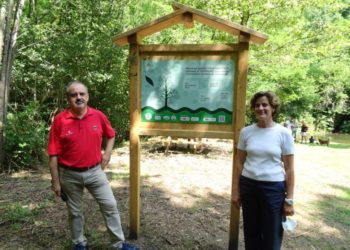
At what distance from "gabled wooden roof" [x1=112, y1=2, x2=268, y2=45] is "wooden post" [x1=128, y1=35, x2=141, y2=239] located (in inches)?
4.5

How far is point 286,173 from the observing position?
2777mm

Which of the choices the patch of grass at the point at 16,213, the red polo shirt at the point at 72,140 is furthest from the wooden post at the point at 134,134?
the patch of grass at the point at 16,213

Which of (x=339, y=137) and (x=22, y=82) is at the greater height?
(x=22, y=82)

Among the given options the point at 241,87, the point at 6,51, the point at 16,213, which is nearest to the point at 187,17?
the point at 241,87

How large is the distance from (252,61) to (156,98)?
603 cm

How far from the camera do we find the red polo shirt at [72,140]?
3.15 m

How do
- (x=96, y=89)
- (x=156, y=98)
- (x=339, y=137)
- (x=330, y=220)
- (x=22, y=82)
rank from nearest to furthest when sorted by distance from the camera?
(x=156, y=98) → (x=330, y=220) → (x=22, y=82) → (x=96, y=89) → (x=339, y=137)

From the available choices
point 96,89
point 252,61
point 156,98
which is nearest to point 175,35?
point 252,61

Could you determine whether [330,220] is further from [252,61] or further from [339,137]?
[339,137]

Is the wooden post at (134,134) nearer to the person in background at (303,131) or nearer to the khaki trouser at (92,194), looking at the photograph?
the khaki trouser at (92,194)

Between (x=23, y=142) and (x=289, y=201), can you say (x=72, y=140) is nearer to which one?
(x=289, y=201)

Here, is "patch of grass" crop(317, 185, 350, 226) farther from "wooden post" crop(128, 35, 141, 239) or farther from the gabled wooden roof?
the gabled wooden roof

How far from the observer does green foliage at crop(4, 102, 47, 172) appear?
7.10m

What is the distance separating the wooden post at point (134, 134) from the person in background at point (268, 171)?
135 cm
